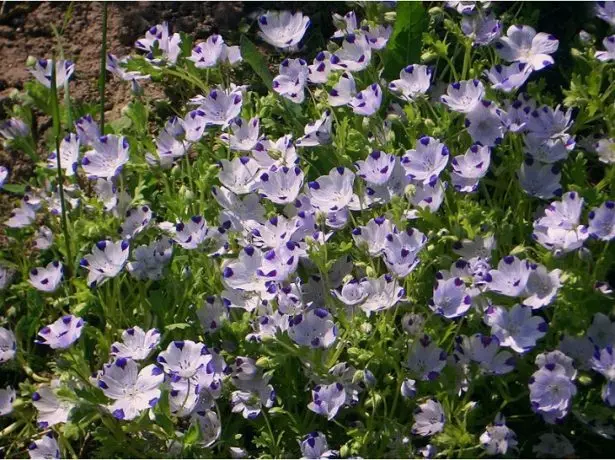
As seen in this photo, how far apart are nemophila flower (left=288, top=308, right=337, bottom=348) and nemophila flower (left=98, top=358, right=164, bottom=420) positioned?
293mm

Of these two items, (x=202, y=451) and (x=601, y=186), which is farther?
(x=601, y=186)

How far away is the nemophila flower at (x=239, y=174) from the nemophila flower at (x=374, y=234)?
13.3 inches

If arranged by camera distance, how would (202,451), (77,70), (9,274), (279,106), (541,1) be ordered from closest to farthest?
(202,451) → (9,274) → (279,106) → (541,1) → (77,70)

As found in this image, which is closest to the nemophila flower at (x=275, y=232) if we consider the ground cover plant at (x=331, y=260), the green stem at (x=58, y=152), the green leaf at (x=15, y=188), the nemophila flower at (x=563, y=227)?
the ground cover plant at (x=331, y=260)

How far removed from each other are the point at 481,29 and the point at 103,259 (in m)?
1.11

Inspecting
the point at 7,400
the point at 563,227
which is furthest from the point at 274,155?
the point at 7,400

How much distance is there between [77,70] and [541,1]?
1385 mm

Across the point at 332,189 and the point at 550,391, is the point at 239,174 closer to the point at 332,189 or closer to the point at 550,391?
the point at 332,189

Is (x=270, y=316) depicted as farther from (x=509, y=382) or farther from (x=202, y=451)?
(x=509, y=382)

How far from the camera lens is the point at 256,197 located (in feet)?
8.12

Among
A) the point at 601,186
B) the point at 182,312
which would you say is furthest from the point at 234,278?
the point at 601,186

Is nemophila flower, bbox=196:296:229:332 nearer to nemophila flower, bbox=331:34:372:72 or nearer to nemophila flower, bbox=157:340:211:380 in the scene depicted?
nemophila flower, bbox=157:340:211:380

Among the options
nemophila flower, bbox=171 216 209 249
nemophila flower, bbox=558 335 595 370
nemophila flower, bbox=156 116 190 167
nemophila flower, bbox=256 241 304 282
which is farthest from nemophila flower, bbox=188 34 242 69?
nemophila flower, bbox=558 335 595 370

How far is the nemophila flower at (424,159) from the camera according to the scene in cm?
235
